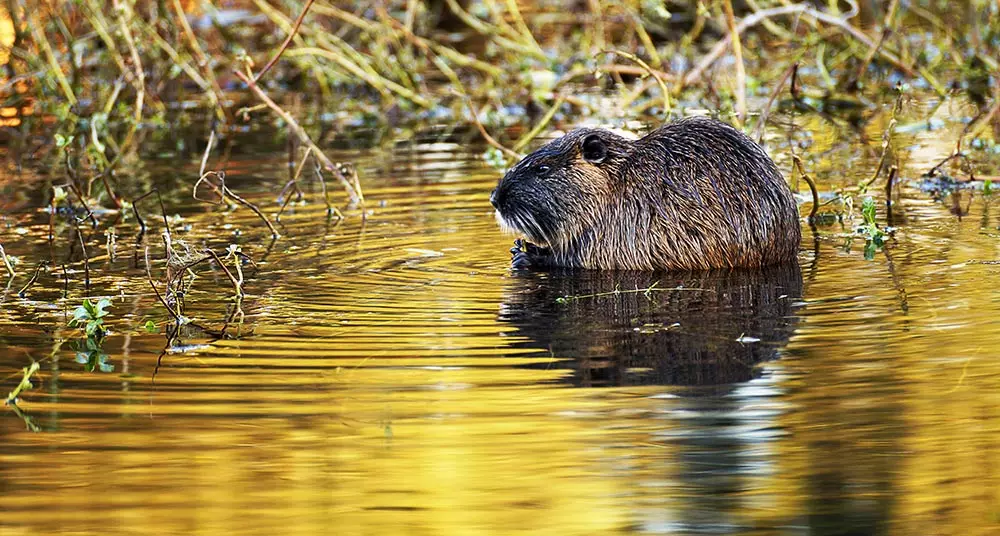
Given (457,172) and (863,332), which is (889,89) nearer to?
(457,172)

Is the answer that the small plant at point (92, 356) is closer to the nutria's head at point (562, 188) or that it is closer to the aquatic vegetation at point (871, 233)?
the nutria's head at point (562, 188)

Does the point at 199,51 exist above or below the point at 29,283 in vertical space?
above

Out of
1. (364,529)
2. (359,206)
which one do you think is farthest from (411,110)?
(364,529)

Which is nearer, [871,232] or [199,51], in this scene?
[871,232]

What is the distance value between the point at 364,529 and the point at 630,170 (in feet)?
11.1

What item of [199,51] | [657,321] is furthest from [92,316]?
[199,51]

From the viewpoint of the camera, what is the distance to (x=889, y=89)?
13023mm

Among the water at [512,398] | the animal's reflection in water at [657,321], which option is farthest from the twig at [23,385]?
the animal's reflection in water at [657,321]

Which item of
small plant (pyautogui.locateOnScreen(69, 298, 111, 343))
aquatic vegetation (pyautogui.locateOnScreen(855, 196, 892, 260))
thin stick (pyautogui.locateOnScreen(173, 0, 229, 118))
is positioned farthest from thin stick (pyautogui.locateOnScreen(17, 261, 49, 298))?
thin stick (pyautogui.locateOnScreen(173, 0, 229, 118))

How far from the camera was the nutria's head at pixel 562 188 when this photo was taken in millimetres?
6828

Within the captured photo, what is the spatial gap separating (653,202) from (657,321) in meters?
1.16

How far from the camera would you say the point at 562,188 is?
6.87 metres

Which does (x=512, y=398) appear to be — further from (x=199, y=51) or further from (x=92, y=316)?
(x=199, y=51)

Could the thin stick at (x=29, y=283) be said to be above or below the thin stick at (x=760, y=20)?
below
